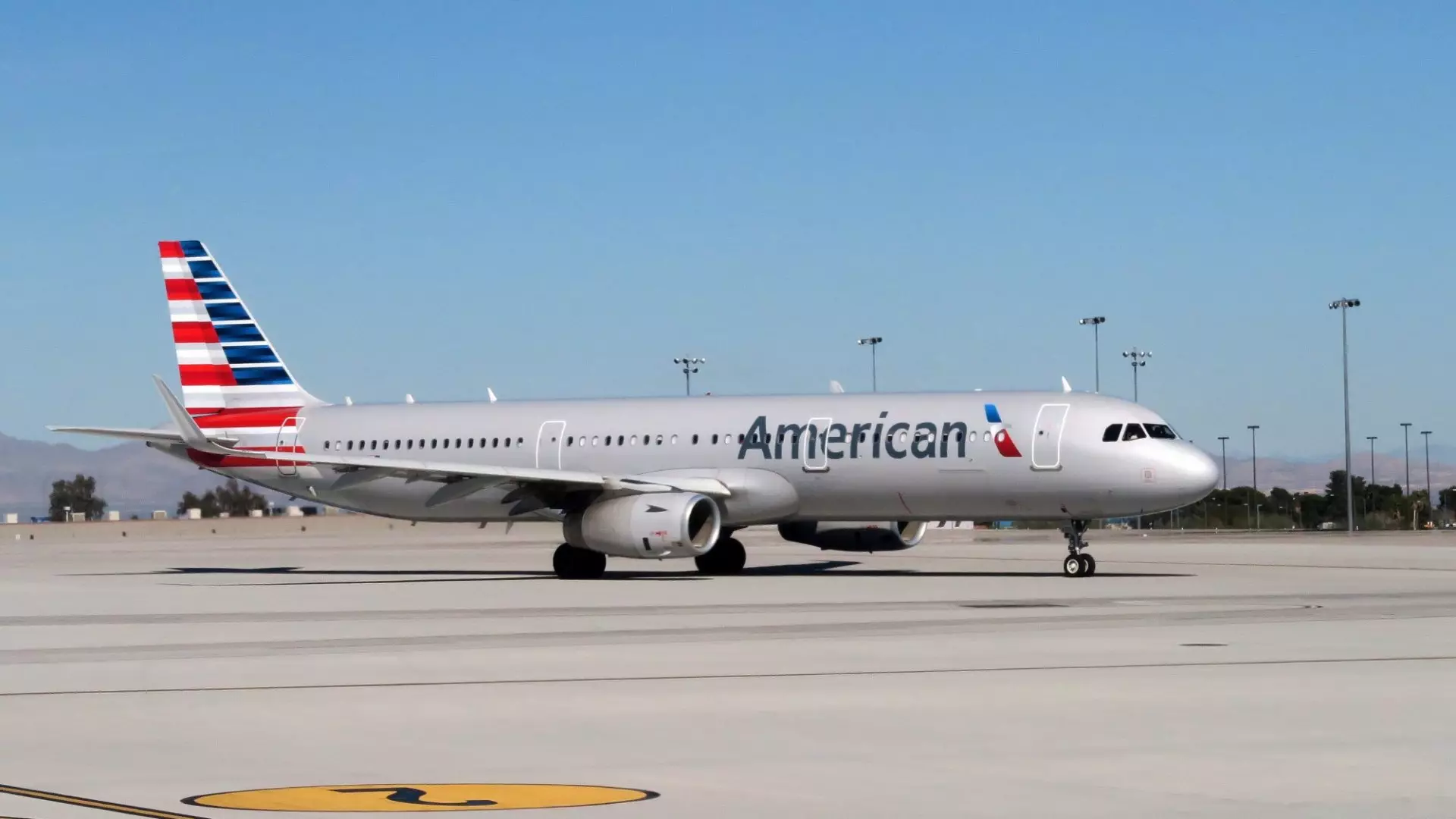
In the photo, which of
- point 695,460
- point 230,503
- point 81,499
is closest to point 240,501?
point 230,503

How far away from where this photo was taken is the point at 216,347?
4675cm

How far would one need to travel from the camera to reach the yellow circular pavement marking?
10016mm

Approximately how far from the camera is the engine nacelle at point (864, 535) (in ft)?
134

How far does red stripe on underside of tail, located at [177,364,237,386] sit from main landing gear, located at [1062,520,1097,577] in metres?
21.6

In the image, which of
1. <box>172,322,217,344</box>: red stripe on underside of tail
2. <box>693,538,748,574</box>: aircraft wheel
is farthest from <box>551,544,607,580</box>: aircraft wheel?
<box>172,322,217,344</box>: red stripe on underside of tail

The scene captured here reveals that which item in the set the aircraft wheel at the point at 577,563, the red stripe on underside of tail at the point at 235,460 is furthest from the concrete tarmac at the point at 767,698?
the red stripe on underside of tail at the point at 235,460

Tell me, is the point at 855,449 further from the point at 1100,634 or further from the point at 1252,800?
the point at 1252,800

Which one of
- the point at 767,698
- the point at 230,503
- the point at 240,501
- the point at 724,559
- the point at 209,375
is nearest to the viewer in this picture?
the point at 767,698

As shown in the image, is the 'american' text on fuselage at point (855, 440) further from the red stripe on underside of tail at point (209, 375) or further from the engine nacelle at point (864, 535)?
the red stripe on underside of tail at point (209, 375)

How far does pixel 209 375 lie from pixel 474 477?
1187cm

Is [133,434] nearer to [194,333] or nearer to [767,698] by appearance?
[194,333]

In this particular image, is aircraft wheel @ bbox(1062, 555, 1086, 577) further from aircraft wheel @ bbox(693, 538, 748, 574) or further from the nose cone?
aircraft wheel @ bbox(693, 538, 748, 574)

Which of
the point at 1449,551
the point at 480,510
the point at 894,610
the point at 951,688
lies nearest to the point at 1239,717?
the point at 951,688

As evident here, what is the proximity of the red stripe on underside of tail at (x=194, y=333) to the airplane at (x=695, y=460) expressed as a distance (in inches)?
6.4
